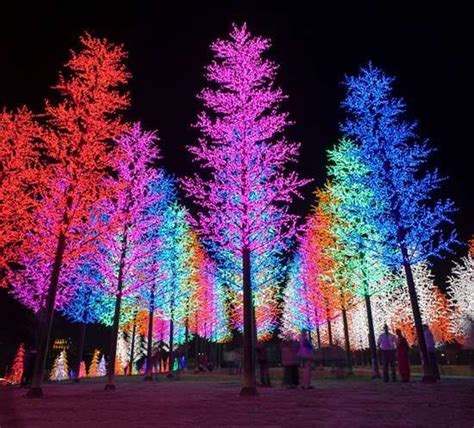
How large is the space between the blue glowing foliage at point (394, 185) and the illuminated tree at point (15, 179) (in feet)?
44.5

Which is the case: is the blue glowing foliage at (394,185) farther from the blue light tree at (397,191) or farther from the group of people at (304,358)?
the group of people at (304,358)

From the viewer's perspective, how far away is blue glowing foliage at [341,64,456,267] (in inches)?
680

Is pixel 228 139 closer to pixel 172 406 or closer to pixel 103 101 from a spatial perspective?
pixel 103 101

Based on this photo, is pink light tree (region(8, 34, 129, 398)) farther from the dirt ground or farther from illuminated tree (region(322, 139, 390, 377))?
illuminated tree (region(322, 139, 390, 377))

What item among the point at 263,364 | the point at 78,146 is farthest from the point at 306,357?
the point at 78,146

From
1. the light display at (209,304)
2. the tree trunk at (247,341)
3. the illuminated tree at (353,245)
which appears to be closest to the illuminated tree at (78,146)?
the tree trunk at (247,341)

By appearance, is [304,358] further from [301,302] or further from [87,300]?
[301,302]

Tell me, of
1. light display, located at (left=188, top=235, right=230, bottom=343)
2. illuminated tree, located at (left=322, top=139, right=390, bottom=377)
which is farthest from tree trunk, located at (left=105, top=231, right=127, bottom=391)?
light display, located at (left=188, top=235, right=230, bottom=343)

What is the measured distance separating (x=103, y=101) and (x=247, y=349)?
9844 millimetres

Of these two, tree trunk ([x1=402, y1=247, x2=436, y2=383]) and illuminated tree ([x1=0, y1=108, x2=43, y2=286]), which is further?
illuminated tree ([x1=0, y1=108, x2=43, y2=286])

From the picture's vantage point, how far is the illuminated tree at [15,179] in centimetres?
1892

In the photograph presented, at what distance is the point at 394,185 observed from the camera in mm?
17906

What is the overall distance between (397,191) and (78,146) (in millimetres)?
11922

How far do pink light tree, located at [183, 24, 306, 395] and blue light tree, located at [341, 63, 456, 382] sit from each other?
4.74 m
